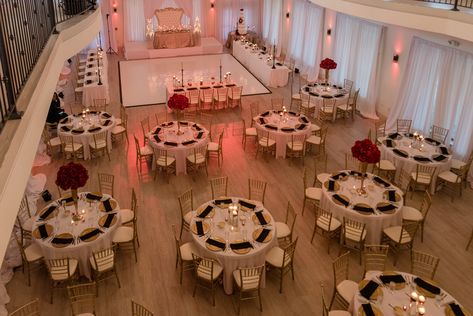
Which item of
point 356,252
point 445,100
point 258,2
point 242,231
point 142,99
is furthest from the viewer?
point 258,2

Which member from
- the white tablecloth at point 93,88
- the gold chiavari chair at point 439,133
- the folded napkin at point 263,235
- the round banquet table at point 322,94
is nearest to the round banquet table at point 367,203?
the folded napkin at point 263,235

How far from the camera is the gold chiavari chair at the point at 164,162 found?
11812 mm

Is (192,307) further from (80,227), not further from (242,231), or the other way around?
(80,227)

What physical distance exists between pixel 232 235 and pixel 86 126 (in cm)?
674

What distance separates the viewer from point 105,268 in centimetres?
830

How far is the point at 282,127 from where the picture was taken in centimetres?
1319

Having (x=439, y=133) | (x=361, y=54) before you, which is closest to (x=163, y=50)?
(x=361, y=54)

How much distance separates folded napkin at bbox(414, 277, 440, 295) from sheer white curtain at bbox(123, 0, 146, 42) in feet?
68.9

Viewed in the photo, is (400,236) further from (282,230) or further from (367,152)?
(282,230)

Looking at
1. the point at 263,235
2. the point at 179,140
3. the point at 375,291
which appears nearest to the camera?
the point at 375,291

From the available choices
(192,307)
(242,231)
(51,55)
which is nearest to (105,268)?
(192,307)

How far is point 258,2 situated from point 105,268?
2111cm

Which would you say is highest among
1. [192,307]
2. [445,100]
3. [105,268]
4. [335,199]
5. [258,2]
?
[258,2]

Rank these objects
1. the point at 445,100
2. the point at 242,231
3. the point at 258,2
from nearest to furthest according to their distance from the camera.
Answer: the point at 242,231
the point at 445,100
the point at 258,2
